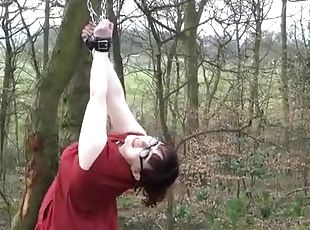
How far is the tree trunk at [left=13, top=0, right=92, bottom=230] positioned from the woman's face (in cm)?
147

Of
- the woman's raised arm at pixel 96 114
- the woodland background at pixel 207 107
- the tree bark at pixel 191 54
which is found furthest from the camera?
the tree bark at pixel 191 54

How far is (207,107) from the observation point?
36.6 feet

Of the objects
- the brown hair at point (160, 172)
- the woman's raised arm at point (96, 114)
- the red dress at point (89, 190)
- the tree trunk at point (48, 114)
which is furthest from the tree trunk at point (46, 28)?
the brown hair at point (160, 172)

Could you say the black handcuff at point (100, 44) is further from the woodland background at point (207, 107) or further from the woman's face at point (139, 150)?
the woodland background at point (207, 107)

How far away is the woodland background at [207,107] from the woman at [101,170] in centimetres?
204

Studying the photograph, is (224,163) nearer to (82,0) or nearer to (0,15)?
(0,15)

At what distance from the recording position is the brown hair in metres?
2.29

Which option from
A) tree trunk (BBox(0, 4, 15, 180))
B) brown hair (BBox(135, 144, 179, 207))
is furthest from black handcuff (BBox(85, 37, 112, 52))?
tree trunk (BBox(0, 4, 15, 180))

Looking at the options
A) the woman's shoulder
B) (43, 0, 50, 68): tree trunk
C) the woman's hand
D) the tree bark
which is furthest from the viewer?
the tree bark

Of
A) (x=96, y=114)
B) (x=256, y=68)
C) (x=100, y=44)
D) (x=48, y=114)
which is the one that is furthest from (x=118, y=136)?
(x=256, y=68)

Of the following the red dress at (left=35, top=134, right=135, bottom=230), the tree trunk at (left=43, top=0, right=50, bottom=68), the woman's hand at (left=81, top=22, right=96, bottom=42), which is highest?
the tree trunk at (left=43, top=0, right=50, bottom=68)

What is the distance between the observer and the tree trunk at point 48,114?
374 cm

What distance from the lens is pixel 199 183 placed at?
9312 millimetres

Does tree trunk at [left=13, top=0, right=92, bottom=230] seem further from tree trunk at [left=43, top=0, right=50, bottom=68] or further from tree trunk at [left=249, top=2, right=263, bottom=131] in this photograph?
tree trunk at [left=249, top=2, right=263, bottom=131]
